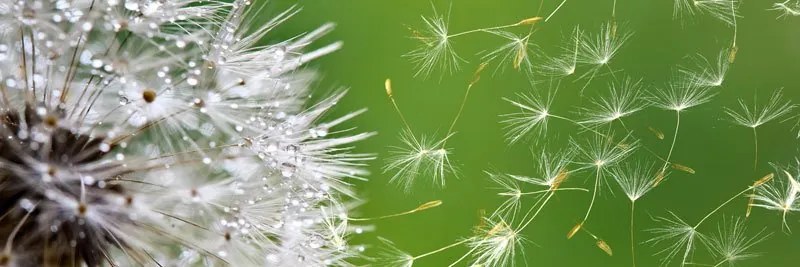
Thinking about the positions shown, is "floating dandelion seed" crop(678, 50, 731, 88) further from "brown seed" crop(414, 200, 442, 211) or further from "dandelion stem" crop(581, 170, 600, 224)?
"brown seed" crop(414, 200, 442, 211)

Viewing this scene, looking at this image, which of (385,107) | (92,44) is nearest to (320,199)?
(385,107)

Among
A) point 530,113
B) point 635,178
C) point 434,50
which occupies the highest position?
point 434,50

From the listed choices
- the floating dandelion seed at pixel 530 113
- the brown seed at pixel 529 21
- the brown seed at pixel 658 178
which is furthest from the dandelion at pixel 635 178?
the brown seed at pixel 529 21

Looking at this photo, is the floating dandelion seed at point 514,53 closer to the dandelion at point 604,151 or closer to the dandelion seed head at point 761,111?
the dandelion at point 604,151

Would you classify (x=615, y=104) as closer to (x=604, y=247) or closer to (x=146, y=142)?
(x=604, y=247)

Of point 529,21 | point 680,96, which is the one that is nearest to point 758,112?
point 680,96

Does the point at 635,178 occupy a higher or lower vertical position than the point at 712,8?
lower
